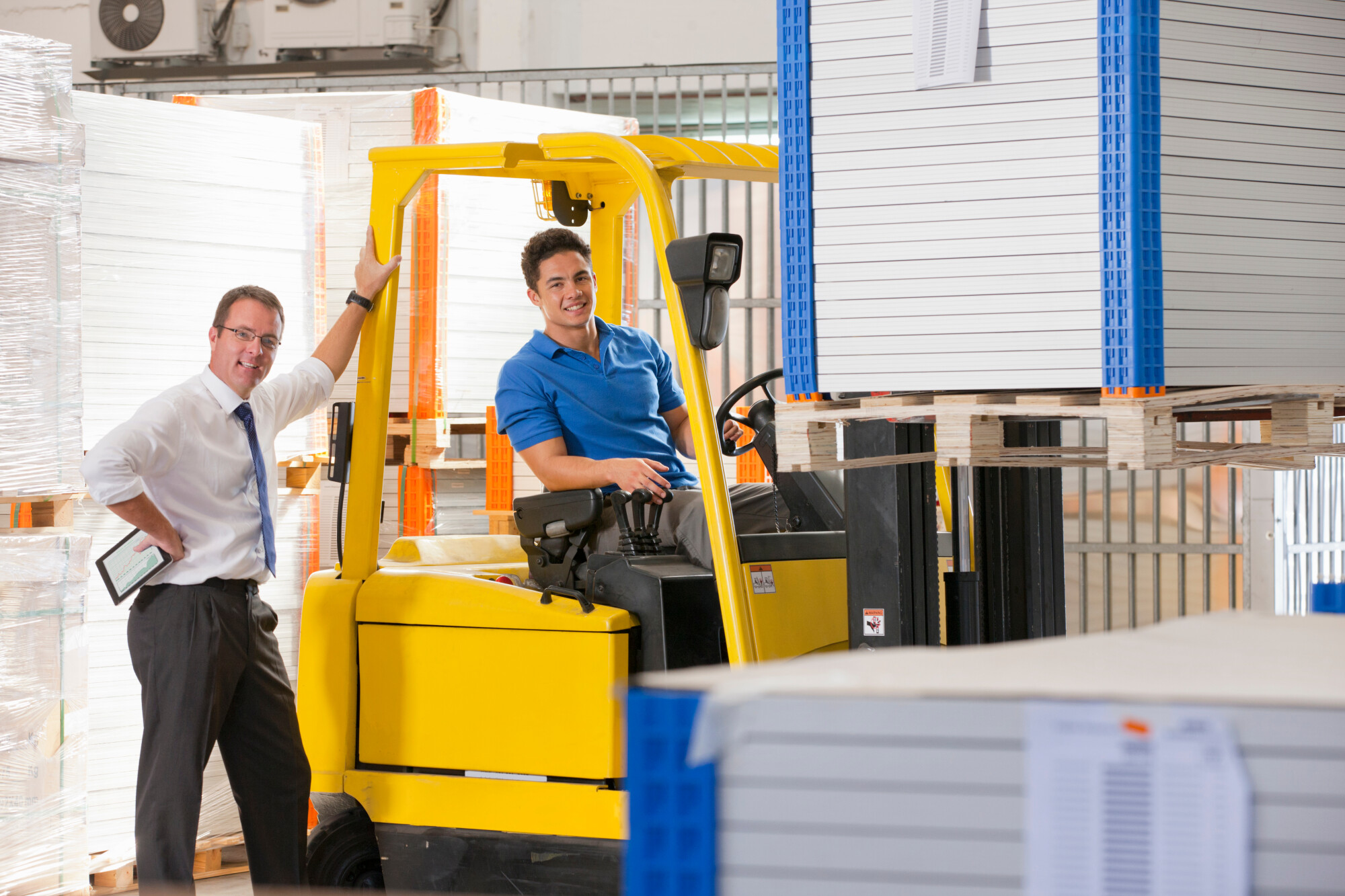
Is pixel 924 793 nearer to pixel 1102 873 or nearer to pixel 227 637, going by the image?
pixel 1102 873

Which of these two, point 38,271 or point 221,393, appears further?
point 38,271

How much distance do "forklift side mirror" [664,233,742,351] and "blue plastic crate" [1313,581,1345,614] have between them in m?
1.39

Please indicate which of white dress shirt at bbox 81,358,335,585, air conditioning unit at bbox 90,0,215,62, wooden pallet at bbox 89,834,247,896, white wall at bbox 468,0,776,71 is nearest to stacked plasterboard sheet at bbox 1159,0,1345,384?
white dress shirt at bbox 81,358,335,585

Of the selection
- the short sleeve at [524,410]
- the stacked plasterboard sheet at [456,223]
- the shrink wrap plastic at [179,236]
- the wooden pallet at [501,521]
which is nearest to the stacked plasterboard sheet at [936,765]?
the short sleeve at [524,410]

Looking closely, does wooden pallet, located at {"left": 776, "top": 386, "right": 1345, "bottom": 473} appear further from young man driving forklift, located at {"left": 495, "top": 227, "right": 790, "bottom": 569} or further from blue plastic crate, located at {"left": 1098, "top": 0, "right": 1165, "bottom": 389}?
young man driving forklift, located at {"left": 495, "top": 227, "right": 790, "bottom": 569}

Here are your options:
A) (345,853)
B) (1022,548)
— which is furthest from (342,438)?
(1022,548)

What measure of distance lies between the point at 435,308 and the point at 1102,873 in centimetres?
509

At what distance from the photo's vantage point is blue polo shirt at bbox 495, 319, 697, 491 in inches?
139

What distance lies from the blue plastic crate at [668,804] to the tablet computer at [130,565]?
106 inches

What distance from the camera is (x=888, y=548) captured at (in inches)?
121

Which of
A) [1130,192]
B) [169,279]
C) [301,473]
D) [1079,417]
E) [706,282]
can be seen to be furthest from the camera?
[301,473]

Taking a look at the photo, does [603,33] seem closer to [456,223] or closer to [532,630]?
[456,223]

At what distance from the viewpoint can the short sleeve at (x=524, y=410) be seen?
3484 millimetres

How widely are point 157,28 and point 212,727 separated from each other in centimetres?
795
